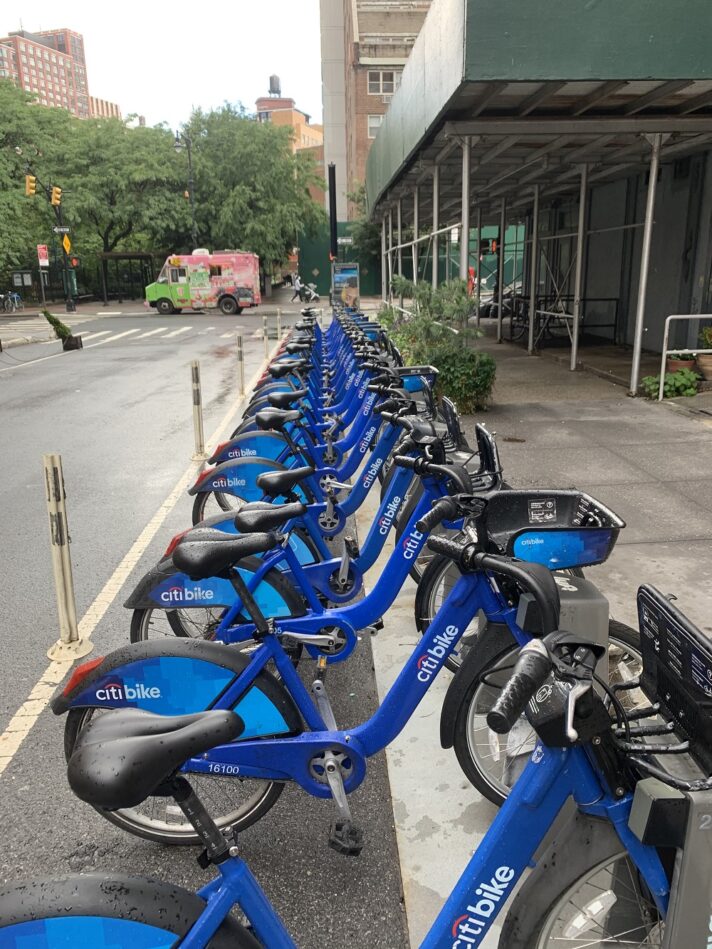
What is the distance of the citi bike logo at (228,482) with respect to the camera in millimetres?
4742

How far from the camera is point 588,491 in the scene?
6.39 metres

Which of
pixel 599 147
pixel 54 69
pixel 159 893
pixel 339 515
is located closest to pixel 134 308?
pixel 599 147

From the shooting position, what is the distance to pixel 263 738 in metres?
2.61

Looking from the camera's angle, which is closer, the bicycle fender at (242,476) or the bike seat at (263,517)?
the bike seat at (263,517)

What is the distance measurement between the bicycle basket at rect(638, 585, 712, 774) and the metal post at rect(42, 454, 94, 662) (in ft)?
9.67

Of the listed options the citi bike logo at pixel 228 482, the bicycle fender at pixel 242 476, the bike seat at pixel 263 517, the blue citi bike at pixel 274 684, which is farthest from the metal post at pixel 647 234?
the bike seat at pixel 263 517

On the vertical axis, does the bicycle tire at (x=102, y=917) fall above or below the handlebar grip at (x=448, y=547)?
below

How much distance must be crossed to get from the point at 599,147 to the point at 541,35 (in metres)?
4.24

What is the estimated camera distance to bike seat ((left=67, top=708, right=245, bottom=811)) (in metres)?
1.33

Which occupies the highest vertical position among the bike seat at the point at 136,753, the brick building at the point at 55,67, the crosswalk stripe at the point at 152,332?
the brick building at the point at 55,67

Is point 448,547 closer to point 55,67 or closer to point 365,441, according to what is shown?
point 365,441

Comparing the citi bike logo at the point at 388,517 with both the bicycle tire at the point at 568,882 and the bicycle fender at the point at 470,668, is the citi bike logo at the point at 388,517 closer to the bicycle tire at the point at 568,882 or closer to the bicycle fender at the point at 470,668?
the bicycle fender at the point at 470,668

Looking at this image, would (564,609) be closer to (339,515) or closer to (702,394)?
(339,515)

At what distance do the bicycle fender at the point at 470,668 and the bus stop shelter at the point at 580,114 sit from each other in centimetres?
646
